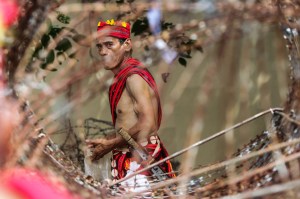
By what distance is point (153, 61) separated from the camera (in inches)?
26.7

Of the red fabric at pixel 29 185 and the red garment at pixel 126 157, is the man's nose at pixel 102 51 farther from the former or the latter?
the red fabric at pixel 29 185

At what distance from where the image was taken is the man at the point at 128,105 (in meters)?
1.14

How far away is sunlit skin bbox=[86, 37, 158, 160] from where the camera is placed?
114 centimetres

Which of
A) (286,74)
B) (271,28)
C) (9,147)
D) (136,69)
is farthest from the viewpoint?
(136,69)

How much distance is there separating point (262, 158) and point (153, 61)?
257 millimetres

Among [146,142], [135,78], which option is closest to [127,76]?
[135,78]

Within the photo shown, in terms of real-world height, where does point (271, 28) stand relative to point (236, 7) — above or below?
above

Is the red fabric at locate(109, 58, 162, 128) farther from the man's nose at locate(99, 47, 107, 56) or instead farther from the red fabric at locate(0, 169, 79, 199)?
the red fabric at locate(0, 169, 79, 199)

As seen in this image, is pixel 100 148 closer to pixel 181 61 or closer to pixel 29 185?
pixel 181 61

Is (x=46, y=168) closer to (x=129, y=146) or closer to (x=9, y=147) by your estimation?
(x=9, y=147)

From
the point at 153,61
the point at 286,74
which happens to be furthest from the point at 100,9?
the point at 286,74

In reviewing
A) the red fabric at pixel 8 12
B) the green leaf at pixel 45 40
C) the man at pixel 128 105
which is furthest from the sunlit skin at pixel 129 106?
the red fabric at pixel 8 12

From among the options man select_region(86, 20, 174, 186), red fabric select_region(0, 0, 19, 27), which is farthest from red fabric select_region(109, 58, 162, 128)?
red fabric select_region(0, 0, 19, 27)

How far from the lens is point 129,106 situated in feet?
3.89
